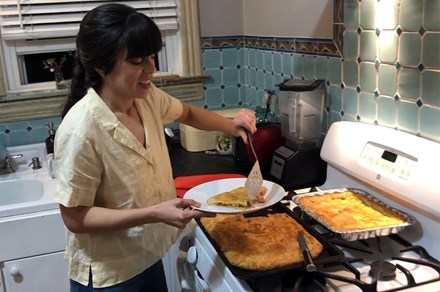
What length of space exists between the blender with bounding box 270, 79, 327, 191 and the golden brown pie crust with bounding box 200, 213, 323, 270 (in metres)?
0.36

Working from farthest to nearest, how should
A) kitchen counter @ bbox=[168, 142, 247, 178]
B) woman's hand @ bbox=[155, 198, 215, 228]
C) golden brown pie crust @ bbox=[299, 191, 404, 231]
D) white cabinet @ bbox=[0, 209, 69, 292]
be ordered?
kitchen counter @ bbox=[168, 142, 247, 178]
white cabinet @ bbox=[0, 209, 69, 292]
golden brown pie crust @ bbox=[299, 191, 404, 231]
woman's hand @ bbox=[155, 198, 215, 228]

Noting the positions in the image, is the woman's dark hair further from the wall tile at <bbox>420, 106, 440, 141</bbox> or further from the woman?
the wall tile at <bbox>420, 106, 440, 141</bbox>

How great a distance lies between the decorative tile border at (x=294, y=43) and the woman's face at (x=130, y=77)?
29.1 inches

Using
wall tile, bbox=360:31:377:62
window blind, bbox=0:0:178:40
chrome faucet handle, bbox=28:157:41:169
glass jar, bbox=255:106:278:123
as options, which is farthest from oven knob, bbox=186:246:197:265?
window blind, bbox=0:0:178:40

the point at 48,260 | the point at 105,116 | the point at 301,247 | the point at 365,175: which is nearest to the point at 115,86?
the point at 105,116

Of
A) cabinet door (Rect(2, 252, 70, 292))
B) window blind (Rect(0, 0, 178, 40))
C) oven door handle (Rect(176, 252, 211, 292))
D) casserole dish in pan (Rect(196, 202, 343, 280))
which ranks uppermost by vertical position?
window blind (Rect(0, 0, 178, 40))

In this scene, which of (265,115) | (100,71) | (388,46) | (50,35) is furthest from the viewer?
(50,35)

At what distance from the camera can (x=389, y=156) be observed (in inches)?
54.4

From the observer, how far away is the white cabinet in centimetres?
186

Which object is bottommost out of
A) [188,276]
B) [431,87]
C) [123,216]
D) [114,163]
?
[188,276]

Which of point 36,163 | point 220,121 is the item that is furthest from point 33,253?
point 220,121

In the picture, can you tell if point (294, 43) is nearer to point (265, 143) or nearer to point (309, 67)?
point (309, 67)

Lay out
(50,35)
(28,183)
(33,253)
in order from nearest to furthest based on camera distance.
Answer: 1. (33,253)
2. (28,183)
3. (50,35)

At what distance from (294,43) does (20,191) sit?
1283mm
